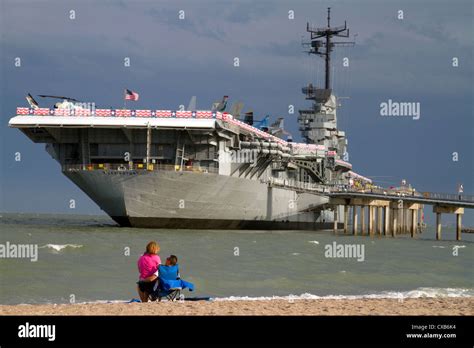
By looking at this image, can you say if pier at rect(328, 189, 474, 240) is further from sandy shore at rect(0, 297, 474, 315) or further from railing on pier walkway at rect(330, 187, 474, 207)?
sandy shore at rect(0, 297, 474, 315)

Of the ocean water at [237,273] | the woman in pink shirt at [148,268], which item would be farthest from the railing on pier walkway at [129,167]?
the woman in pink shirt at [148,268]

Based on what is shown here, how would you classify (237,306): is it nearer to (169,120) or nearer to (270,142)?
(169,120)

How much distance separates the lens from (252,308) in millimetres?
14758

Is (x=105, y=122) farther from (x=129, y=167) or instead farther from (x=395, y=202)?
(x=395, y=202)

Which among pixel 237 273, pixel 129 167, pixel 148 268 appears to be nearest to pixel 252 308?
pixel 148 268

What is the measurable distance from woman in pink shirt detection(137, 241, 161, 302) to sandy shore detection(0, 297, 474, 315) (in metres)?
0.93

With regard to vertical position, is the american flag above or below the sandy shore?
above

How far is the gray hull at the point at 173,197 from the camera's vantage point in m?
53.2

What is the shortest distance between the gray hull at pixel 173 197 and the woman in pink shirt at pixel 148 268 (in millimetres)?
36627

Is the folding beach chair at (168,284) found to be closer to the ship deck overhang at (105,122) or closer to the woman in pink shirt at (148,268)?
the woman in pink shirt at (148,268)

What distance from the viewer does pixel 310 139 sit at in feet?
278

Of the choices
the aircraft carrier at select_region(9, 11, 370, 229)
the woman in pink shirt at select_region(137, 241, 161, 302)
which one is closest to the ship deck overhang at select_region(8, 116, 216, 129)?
the aircraft carrier at select_region(9, 11, 370, 229)

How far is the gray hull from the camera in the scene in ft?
174
